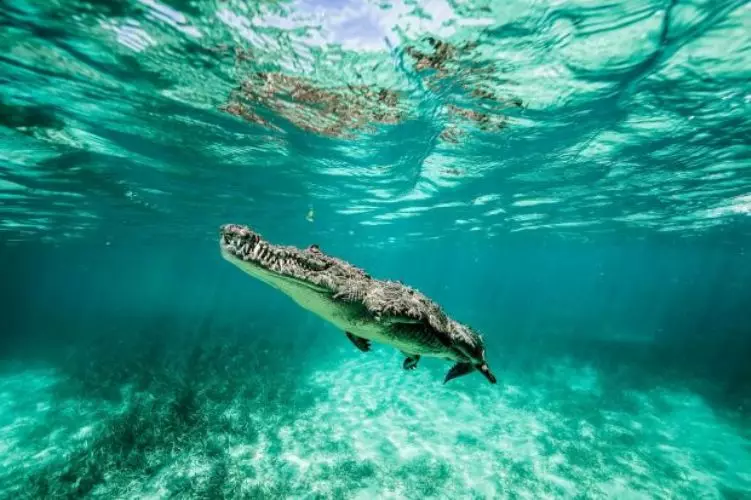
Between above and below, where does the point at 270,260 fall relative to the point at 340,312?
above

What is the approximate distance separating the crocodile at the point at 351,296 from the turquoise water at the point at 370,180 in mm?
6696

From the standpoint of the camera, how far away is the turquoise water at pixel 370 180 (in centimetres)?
816

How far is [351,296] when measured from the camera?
134 inches

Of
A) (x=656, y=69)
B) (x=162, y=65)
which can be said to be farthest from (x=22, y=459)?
(x=656, y=69)

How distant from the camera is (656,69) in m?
9.16

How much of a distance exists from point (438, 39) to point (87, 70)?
9.73 meters

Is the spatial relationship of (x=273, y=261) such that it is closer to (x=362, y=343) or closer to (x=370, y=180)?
(x=362, y=343)

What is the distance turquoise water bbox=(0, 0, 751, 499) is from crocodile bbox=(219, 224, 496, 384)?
6.70 m

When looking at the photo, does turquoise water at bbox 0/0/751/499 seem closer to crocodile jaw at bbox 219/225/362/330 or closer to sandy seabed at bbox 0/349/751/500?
sandy seabed at bbox 0/349/751/500

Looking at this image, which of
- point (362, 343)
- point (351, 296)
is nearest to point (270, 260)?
point (351, 296)

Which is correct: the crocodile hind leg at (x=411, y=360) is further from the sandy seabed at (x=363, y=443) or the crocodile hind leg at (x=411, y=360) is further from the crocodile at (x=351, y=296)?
the sandy seabed at (x=363, y=443)

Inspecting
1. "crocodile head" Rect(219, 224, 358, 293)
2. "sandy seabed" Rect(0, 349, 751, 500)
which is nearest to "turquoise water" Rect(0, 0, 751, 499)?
"sandy seabed" Rect(0, 349, 751, 500)

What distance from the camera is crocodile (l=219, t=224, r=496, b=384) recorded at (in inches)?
119

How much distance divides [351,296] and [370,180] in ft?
56.7
